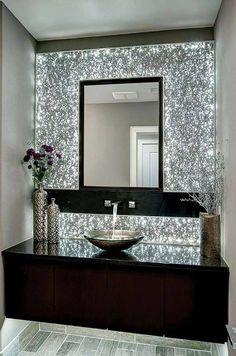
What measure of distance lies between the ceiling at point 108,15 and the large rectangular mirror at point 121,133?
18.3 inches

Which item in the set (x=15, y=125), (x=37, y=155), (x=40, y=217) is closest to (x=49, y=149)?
(x=37, y=155)

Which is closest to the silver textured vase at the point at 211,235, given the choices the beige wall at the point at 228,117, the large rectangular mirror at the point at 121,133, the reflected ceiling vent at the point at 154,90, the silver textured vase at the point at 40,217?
the beige wall at the point at 228,117

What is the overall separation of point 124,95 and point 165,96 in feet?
1.28

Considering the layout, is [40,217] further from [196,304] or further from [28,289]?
[196,304]

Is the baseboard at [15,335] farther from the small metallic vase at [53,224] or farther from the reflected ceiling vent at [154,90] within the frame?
the reflected ceiling vent at [154,90]

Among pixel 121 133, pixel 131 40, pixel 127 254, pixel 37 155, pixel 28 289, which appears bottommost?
pixel 28 289

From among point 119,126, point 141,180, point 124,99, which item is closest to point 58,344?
point 141,180

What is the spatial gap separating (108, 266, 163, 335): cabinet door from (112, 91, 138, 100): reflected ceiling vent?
1570 millimetres

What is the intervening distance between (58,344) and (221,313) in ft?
4.81

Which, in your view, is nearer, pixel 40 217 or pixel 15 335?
pixel 15 335

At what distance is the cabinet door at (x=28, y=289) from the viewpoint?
2.52 metres

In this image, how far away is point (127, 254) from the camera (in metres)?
2.52

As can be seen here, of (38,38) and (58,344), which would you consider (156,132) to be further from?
(58,344)

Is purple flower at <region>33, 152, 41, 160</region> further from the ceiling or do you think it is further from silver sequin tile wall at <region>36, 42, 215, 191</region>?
the ceiling
